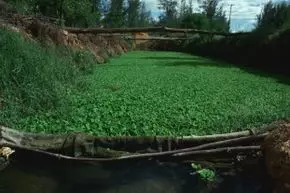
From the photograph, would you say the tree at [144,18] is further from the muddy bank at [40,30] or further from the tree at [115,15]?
the muddy bank at [40,30]

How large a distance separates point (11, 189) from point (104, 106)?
3222 millimetres

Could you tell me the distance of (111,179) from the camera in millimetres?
6078

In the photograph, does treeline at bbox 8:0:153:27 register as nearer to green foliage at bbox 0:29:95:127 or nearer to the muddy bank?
the muddy bank

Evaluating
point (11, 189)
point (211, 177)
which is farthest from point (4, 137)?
point (211, 177)

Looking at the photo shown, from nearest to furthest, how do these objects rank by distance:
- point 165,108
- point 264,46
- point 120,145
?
point 120,145 < point 165,108 < point 264,46

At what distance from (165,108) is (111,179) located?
2.79 m

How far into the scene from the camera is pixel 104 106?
8727mm

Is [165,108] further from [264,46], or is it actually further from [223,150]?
[264,46]

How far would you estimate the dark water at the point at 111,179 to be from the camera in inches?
229

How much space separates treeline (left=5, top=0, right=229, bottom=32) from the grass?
6647mm

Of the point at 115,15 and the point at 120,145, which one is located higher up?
the point at 120,145

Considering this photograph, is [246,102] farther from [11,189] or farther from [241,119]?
[11,189]

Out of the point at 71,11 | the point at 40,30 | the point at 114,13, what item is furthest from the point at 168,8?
the point at 40,30

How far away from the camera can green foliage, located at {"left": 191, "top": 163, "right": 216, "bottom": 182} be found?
19.9 ft
